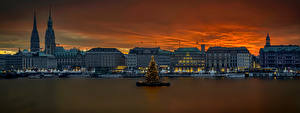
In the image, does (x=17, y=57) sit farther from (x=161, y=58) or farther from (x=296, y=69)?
(x=296, y=69)

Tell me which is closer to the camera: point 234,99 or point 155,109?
point 155,109

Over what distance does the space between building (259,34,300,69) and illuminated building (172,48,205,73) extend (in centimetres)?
2927

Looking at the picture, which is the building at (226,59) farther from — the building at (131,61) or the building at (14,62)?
the building at (14,62)

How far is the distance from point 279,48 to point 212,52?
30.9 metres

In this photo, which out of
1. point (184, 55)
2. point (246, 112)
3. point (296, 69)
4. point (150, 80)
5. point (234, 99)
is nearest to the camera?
point (246, 112)

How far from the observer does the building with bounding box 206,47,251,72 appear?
154500mm

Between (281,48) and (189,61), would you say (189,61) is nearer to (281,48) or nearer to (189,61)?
(189,61)

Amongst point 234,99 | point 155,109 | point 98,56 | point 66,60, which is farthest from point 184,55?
point 155,109

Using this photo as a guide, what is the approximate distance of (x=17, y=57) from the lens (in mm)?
174500

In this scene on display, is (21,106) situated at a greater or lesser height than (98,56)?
lesser

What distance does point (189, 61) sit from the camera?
159m

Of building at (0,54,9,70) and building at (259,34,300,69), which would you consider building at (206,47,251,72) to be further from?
building at (0,54,9,70)

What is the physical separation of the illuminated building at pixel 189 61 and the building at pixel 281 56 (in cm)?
2927

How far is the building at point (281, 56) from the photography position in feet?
511
